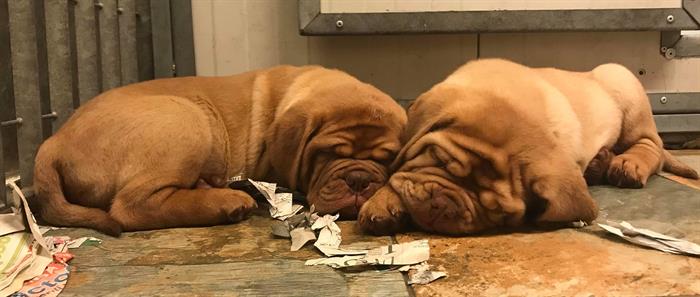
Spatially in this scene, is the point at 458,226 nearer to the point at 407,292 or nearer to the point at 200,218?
the point at 407,292

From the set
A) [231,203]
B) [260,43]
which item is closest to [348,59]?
[260,43]

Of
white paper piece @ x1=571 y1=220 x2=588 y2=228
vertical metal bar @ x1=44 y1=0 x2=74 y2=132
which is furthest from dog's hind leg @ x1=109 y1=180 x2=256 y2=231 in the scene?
white paper piece @ x1=571 y1=220 x2=588 y2=228

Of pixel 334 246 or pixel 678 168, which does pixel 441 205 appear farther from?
pixel 678 168

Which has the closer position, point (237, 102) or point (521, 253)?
point (521, 253)

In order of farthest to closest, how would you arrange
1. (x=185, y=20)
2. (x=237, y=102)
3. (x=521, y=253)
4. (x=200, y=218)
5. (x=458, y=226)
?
(x=185, y=20) → (x=237, y=102) → (x=200, y=218) → (x=458, y=226) → (x=521, y=253)

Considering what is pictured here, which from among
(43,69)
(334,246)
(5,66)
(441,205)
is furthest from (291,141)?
(43,69)

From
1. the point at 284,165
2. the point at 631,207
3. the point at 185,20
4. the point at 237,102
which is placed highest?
the point at 185,20

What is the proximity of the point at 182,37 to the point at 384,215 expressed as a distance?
286 cm

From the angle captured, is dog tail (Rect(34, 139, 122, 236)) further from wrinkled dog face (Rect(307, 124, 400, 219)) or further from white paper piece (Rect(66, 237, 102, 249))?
wrinkled dog face (Rect(307, 124, 400, 219))

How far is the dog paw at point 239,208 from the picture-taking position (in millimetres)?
2936

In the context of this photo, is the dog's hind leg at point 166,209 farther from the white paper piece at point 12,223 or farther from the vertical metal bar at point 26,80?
the vertical metal bar at point 26,80

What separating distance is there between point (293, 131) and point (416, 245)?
38.3 inches

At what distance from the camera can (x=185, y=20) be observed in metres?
4.90

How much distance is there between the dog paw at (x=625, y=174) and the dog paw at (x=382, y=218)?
1.50 m
